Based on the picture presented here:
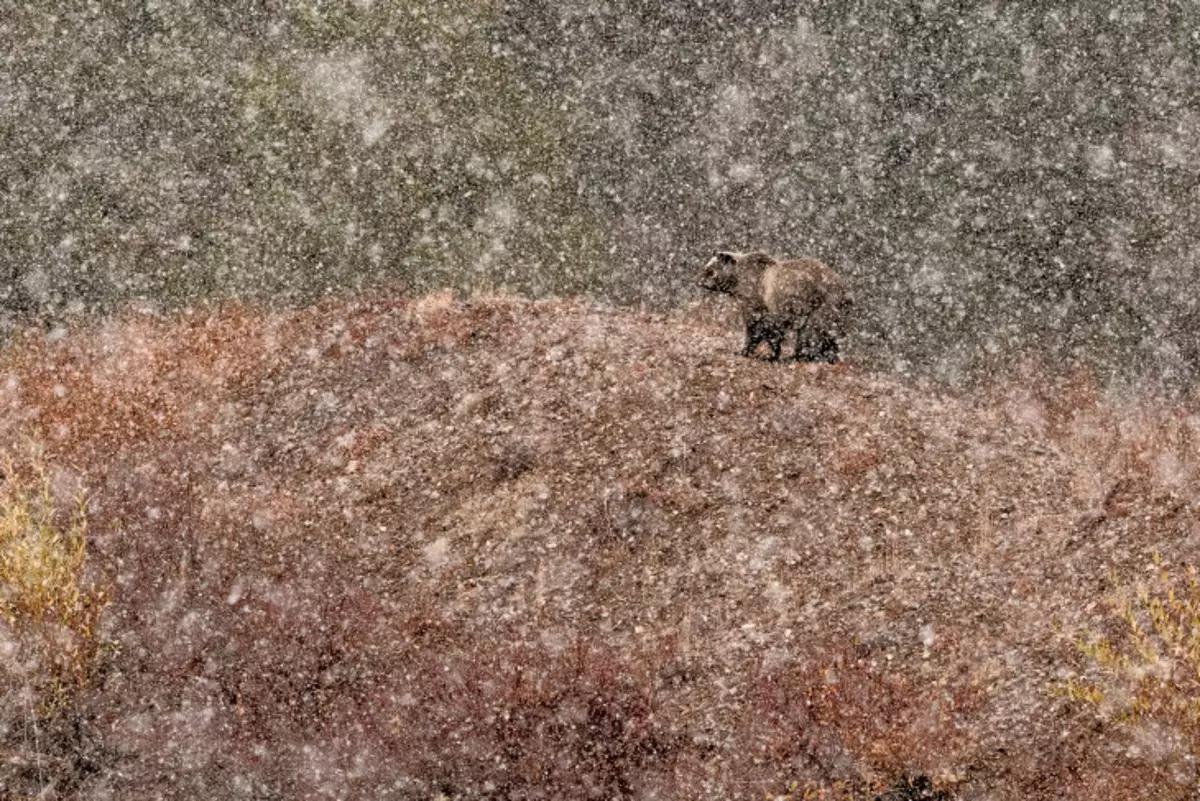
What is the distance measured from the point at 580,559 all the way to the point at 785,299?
4.82m

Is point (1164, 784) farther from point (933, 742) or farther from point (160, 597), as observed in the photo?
point (160, 597)

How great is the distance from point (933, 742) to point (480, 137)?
51.9 ft

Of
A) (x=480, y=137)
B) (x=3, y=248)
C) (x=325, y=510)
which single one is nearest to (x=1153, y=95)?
(x=480, y=137)

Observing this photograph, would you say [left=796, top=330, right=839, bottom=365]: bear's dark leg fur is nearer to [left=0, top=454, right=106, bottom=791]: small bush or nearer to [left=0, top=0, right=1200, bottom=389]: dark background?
[left=0, top=0, right=1200, bottom=389]: dark background

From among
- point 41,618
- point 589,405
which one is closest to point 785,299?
point 589,405

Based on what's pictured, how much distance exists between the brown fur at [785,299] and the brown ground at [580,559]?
52 centimetres

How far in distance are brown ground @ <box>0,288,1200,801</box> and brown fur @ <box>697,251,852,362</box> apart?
515mm

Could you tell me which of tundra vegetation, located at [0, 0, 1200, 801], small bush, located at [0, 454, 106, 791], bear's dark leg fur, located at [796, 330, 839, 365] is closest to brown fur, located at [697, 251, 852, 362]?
bear's dark leg fur, located at [796, 330, 839, 365]

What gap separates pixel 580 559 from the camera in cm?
1220

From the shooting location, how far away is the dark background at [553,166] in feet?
68.0

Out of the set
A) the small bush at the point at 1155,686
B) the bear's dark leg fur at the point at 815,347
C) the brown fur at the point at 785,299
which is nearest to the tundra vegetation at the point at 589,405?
the small bush at the point at 1155,686

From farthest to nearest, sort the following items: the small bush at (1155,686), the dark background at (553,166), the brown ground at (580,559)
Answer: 1. the dark background at (553,166)
2. the brown ground at (580,559)
3. the small bush at (1155,686)

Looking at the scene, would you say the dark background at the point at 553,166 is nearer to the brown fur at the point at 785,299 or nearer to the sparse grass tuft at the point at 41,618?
the brown fur at the point at 785,299

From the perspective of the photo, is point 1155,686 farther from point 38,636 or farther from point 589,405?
point 38,636
